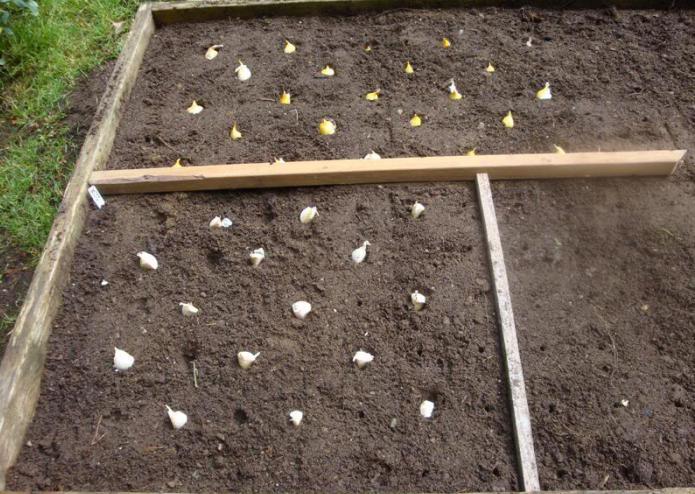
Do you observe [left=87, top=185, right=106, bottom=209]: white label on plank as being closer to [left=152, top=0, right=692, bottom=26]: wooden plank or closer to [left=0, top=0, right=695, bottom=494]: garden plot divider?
[left=0, top=0, right=695, bottom=494]: garden plot divider

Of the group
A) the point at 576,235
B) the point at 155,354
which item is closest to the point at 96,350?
the point at 155,354

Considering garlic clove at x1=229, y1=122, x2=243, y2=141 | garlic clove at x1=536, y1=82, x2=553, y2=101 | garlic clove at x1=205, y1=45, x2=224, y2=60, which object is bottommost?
garlic clove at x1=229, y1=122, x2=243, y2=141

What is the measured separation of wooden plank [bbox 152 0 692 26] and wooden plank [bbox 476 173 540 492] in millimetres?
1445

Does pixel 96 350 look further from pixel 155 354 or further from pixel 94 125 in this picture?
pixel 94 125

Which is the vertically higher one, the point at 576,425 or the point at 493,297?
the point at 493,297

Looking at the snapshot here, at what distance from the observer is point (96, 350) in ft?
6.68

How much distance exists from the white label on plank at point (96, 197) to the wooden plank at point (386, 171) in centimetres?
3

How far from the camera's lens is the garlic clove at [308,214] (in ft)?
7.54

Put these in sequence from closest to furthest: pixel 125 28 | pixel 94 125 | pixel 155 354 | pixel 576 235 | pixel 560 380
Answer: pixel 560 380 < pixel 155 354 < pixel 576 235 < pixel 94 125 < pixel 125 28

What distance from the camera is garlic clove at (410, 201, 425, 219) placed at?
2.28m

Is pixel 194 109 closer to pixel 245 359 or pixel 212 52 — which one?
pixel 212 52

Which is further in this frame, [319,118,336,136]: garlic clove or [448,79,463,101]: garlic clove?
[448,79,463,101]: garlic clove

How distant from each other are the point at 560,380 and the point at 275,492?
102 centimetres

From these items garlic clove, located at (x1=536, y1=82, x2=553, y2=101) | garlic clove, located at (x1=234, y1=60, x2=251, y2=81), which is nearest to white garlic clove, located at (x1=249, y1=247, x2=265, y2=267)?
garlic clove, located at (x1=234, y1=60, x2=251, y2=81)
